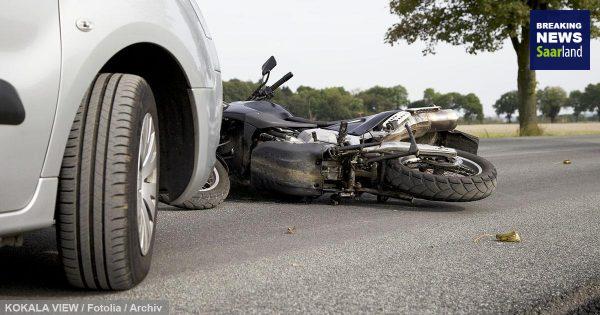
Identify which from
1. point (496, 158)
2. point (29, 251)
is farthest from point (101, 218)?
point (496, 158)

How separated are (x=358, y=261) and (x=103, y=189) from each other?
1.51 metres

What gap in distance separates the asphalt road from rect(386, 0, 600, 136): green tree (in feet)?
75.4

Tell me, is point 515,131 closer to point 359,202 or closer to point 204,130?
point 359,202

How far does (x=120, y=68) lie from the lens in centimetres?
348

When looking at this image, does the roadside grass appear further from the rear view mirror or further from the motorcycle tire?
the motorcycle tire

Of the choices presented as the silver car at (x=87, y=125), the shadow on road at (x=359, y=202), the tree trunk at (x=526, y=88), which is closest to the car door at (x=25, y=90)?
the silver car at (x=87, y=125)

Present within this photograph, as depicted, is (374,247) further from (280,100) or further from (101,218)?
(280,100)

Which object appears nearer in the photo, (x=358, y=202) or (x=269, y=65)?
(x=358, y=202)

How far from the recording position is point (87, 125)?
9.31 feet

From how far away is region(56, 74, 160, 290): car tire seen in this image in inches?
110

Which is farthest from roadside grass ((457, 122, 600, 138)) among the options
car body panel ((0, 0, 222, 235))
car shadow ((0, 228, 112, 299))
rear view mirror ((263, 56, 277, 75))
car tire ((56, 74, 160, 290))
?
car tire ((56, 74, 160, 290))

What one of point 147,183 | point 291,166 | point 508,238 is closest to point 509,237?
point 508,238

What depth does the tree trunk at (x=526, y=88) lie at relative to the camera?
95.5 feet

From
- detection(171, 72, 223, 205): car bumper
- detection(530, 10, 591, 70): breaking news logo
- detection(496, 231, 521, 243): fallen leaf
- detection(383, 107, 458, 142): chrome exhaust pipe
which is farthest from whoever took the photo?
detection(530, 10, 591, 70): breaking news logo
